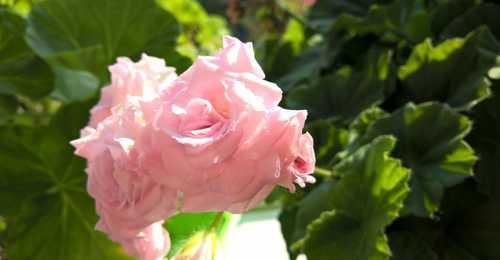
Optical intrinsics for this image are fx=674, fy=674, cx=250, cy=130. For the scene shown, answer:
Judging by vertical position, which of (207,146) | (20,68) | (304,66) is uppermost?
(207,146)

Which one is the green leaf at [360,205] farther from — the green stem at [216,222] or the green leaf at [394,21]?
the green leaf at [394,21]

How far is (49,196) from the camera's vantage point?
25.0 inches

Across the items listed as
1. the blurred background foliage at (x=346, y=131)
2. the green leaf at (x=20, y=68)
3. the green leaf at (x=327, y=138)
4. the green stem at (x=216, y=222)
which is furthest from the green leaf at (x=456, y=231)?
the green leaf at (x=20, y=68)

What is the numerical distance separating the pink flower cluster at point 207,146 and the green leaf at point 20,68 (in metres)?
0.31

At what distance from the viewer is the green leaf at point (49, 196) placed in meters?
0.60

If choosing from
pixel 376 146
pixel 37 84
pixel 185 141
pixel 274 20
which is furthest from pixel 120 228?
pixel 274 20

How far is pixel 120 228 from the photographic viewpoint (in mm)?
401

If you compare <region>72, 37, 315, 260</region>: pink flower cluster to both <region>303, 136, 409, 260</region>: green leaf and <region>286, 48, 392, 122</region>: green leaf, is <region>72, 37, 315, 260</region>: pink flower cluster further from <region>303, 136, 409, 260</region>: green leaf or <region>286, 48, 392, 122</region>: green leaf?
<region>286, 48, 392, 122</region>: green leaf

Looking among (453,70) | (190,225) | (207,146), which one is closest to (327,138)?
(453,70)

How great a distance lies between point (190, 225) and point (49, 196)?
0.75 feet

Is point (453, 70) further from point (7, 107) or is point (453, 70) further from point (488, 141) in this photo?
point (7, 107)

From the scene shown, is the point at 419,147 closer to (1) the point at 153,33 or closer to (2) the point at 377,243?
(2) the point at 377,243

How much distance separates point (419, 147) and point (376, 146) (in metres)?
0.12

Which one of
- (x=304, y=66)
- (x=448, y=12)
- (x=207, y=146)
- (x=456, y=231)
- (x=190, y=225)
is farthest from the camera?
Answer: (x=304, y=66)
